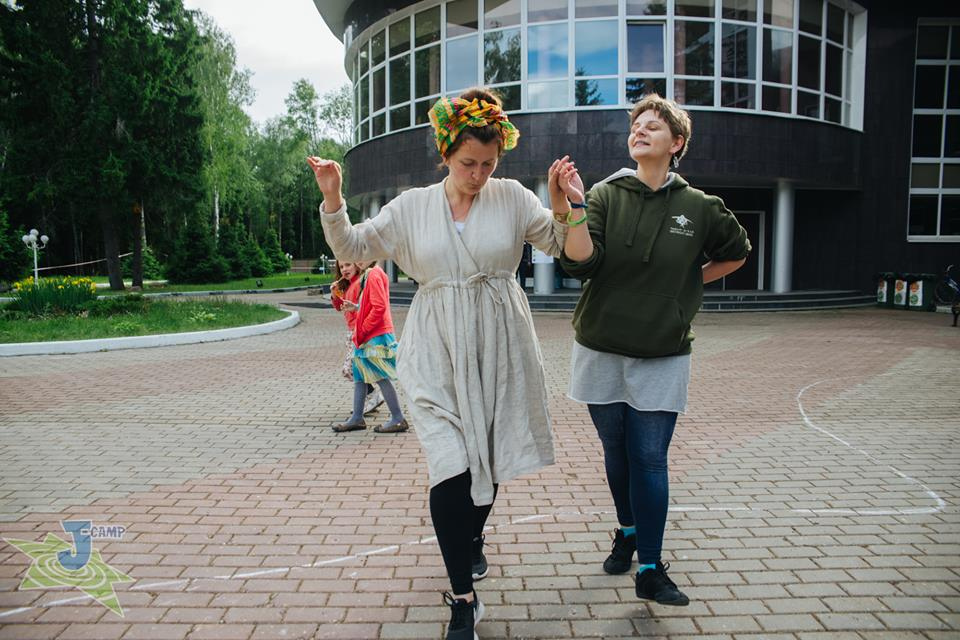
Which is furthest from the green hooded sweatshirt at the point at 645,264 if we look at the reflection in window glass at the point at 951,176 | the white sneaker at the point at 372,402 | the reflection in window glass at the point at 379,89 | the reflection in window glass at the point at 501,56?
the reflection in window glass at the point at 951,176

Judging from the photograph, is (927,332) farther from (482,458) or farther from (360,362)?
(482,458)

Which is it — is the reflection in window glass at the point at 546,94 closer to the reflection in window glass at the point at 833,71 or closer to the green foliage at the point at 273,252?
the reflection in window glass at the point at 833,71

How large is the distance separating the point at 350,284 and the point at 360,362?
756 mm

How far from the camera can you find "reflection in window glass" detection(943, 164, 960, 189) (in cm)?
2248

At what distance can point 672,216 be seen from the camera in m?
2.97

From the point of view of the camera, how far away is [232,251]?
36.7m

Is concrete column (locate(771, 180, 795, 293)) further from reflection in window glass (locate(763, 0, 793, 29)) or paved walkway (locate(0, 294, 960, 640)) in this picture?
paved walkway (locate(0, 294, 960, 640))

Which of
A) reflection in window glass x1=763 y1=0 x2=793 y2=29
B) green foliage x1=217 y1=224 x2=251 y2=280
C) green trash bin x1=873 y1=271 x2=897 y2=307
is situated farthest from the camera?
green foliage x1=217 y1=224 x2=251 y2=280

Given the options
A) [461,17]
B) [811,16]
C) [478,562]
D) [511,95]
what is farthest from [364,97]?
[478,562]

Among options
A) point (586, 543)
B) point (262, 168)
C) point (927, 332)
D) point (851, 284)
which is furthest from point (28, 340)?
point (262, 168)

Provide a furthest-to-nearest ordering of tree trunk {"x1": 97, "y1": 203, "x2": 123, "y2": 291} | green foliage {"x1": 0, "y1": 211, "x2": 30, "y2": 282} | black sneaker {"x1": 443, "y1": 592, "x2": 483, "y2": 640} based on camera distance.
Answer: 1. tree trunk {"x1": 97, "y1": 203, "x2": 123, "y2": 291}
2. green foliage {"x1": 0, "y1": 211, "x2": 30, "y2": 282}
3. black sneaker {"x1": 443, "y1": 592, "x2": 483, "y2": 640}

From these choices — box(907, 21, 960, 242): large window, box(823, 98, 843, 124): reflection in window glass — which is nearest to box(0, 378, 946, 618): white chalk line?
box(823, 98, 843, 124): reflection in window glass

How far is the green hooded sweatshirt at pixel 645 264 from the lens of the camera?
9.57 feet

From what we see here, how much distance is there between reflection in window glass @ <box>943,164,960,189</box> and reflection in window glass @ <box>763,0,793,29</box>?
299 inches
